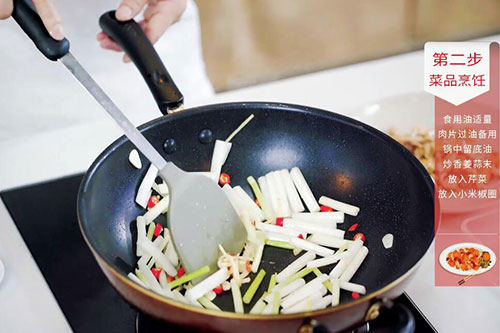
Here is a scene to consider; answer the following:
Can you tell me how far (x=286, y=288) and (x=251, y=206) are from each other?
0.17 m

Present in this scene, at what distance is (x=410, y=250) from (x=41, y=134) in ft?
2.34

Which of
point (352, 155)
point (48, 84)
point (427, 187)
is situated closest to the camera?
point (427, 187)

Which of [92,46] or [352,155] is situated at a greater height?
[92,46]

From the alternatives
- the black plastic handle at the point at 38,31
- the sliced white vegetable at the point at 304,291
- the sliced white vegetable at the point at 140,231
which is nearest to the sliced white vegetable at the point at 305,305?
the sliced white vegetable at the point at 304,291

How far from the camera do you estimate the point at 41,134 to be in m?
1.13

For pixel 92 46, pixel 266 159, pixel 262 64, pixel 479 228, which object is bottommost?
pixel 262 64

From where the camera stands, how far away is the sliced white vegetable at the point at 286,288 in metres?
0.77

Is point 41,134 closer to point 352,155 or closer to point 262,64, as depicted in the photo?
point 352,155

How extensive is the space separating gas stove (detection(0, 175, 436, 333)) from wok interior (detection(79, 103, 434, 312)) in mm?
62

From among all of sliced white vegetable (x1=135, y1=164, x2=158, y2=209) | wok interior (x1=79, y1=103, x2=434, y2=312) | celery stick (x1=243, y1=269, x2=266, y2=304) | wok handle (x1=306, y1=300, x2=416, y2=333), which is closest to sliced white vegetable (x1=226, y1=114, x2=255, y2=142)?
wok interior (x1=79, y1=103, x2=434, y2=312)

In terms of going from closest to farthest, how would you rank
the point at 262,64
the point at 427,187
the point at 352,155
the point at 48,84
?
the point at 427,187
the point at 352,155
the point at 48,84
the point at 262,64

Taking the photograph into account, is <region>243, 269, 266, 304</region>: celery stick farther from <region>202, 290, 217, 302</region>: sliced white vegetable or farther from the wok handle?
the wok handle

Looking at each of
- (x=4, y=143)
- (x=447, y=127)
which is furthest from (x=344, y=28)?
(x=4, y=143)

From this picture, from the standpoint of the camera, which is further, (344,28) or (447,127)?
(344,28)
